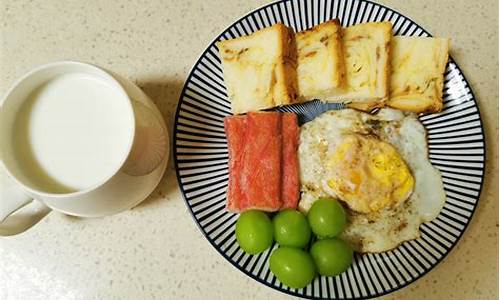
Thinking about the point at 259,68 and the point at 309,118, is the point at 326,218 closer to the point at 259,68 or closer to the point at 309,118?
the point at 309,118

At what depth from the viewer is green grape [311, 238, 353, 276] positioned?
107 cm

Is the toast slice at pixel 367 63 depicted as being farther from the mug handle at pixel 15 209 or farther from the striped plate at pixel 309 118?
the mug handle at pixel 15 209

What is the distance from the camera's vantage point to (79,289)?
121 cm

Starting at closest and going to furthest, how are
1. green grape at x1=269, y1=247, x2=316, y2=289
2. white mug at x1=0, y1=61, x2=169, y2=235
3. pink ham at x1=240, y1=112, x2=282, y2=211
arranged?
white mug at x1=0, y1=61, x2=169, y2=235 → green grape at x1=269, y1=247, x2=316, y2=289 → pink ham at x1=240, y1=112, x2=282, y2=211

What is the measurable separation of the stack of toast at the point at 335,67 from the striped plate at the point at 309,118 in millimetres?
40

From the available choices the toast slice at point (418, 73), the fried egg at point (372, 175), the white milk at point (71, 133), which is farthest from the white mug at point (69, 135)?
the toast slice at point (418, 73)

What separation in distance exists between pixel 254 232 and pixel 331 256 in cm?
18

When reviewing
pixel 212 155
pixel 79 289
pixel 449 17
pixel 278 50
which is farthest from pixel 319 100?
pixel 79 289

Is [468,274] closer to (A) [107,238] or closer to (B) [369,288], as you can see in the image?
(B) [369,288]

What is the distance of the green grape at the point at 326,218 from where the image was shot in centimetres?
108

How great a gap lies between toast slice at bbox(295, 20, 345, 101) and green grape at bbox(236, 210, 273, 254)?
339 mm

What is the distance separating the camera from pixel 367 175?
118cm

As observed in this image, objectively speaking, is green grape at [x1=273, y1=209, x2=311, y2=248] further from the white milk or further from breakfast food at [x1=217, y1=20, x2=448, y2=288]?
the white milk

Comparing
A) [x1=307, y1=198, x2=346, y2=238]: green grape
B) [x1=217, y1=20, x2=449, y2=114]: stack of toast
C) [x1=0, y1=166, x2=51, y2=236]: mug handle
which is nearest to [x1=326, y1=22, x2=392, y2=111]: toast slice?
[x1=217, y1=20, x2=449, y2=114]: stack of toast
